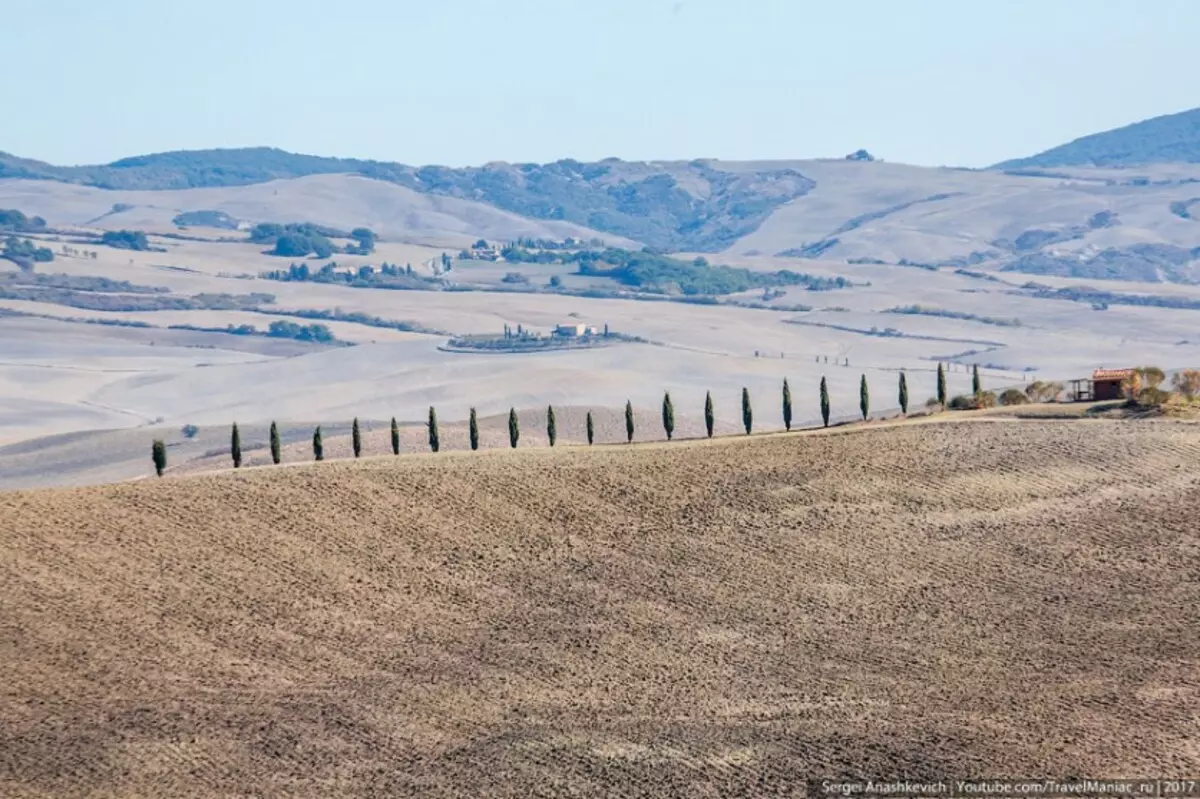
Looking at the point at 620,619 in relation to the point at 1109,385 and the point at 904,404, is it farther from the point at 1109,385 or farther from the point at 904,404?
the point at 904,404

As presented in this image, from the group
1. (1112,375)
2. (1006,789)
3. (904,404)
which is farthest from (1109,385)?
(1006,789)

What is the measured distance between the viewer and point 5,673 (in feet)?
180

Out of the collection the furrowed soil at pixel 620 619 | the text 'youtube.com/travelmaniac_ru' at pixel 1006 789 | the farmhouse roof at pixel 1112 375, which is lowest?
the text 'youtube.com/travelmaniac_ru' at pixel 1006 789

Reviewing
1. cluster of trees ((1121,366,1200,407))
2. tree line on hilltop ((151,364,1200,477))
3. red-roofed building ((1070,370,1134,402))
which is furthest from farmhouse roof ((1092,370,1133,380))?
tree line on hilltop ((151,364,1200,477))

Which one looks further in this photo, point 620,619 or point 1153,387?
point 1153,387

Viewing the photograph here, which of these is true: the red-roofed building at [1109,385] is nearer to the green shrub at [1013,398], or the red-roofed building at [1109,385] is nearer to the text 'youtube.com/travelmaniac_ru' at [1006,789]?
the green shrub at [1013,398]

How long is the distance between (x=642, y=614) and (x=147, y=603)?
16.1 metres

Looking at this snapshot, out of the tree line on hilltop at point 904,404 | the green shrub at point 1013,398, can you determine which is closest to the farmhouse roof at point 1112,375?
the tree line on hilltop at point 904,404

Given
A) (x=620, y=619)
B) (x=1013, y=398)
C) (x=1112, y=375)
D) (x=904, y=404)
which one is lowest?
(x=620, y=619)

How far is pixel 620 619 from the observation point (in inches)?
2391

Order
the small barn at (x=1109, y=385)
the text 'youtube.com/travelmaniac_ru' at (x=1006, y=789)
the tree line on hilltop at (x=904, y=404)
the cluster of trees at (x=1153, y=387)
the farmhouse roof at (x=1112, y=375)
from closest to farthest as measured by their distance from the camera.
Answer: the text 'youtube.com/travelmaniac_ru' at (x=1006, y=789), the cluster of trees at (x=1153, y=387), the tree line on hilltop at (x=904, y=404), the small barn at (x=1109, y=385), the farmhouse roof at (x=1112, y=375)

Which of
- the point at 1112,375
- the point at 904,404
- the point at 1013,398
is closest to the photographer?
the point at 1112,375

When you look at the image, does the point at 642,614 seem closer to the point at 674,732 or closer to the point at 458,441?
the point at 674,732

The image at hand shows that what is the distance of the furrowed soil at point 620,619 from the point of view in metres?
46.7
